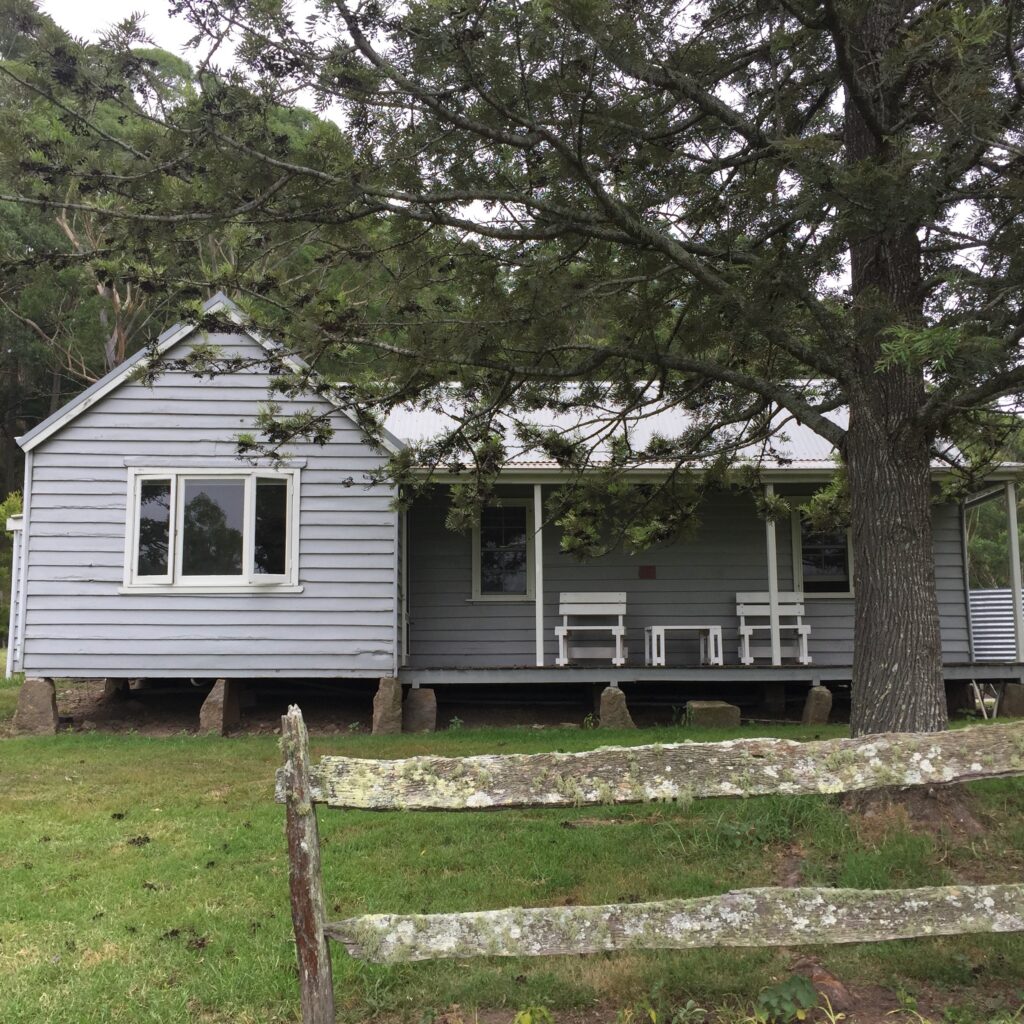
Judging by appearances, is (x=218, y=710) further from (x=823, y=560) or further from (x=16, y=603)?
(x=823, y=560)

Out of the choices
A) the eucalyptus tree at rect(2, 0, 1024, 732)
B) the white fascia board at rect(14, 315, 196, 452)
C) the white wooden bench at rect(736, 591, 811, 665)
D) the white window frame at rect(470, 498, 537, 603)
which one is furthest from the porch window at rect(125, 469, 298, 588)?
the white wooden bench at rect(736, 591, 811, 665)

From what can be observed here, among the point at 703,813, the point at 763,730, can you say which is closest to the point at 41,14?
the point at 703,813

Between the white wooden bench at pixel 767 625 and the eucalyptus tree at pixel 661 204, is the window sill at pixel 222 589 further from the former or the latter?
the white wooden bench at pixel 767 625

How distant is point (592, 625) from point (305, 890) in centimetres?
954

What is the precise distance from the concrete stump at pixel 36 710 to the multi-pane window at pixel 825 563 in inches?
389

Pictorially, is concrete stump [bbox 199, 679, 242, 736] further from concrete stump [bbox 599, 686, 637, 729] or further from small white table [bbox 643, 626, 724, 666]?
small white table [bbox 643, 626, 724, 666]

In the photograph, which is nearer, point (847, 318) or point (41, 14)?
point (41, 14)

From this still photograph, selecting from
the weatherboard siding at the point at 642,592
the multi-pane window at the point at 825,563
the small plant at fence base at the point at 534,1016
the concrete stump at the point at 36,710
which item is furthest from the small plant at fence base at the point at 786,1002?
the multi-pane window at the point at 825,563

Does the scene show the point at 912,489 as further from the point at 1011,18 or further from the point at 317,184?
the point at 317,184

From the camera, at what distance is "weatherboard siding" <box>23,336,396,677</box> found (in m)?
11.2

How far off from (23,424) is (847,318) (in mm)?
28564

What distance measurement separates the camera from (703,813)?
6301 mm

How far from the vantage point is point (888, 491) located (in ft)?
18.9

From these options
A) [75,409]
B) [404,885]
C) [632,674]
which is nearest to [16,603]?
[75,409]
